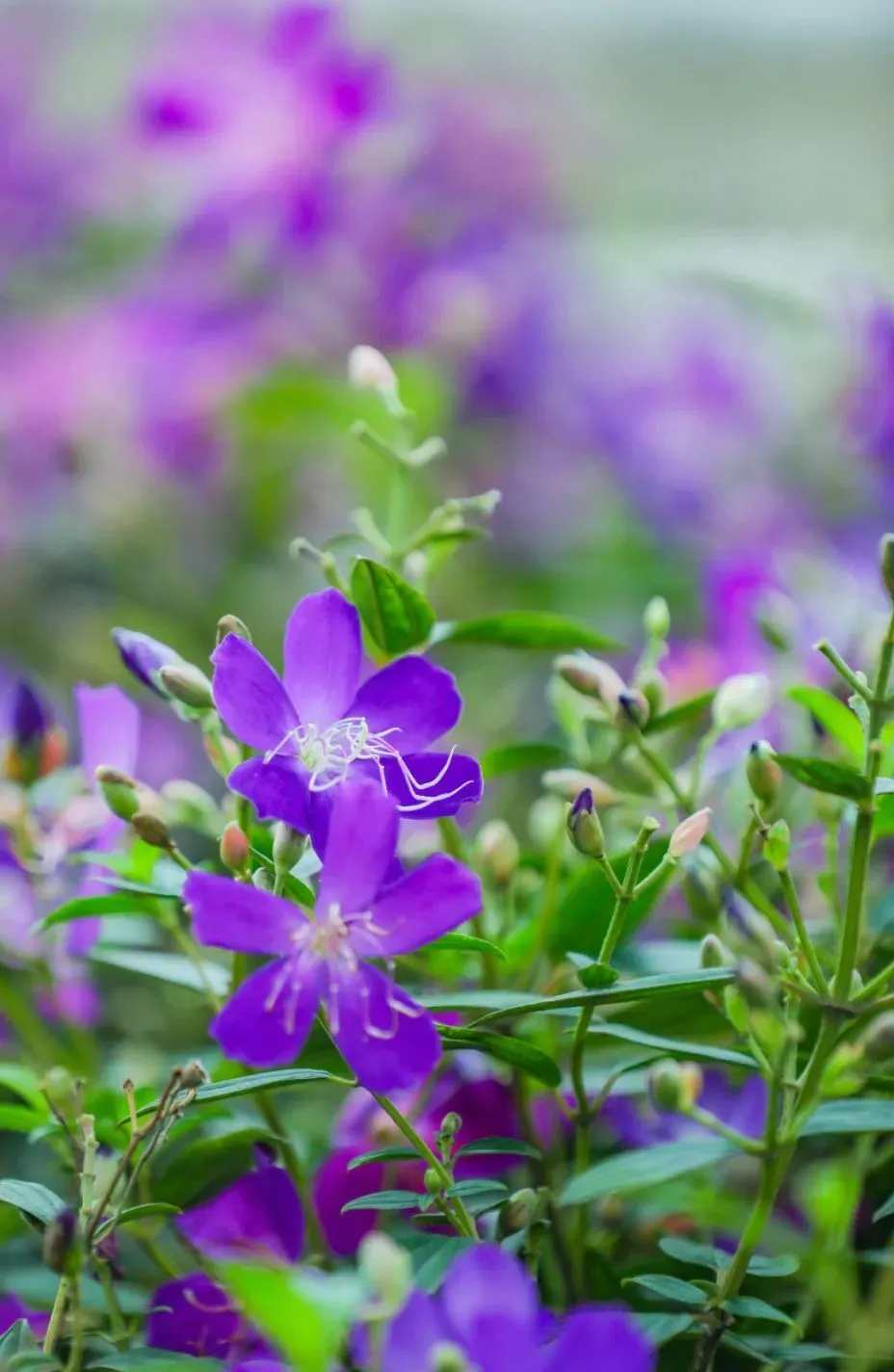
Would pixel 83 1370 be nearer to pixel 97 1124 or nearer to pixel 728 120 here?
pixel 97 1124

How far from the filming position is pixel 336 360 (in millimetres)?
1498

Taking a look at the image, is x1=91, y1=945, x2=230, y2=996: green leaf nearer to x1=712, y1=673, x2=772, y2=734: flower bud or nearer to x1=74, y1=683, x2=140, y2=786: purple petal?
x1=74, y1=683, x2=140, y2=786: purple petal

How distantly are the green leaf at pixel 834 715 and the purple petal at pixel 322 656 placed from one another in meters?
0.16

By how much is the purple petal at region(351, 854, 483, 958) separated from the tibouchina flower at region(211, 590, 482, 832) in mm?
38

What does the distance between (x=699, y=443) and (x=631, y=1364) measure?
128cm

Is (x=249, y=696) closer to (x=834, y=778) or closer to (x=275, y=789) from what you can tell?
(x=275, y=789)

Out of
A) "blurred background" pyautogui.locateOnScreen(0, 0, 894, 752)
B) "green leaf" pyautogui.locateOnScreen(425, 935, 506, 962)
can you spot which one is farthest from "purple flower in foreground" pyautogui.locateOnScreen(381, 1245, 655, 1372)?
"blurred background" pyautogui.locateOnScreen(0, 0, 894, 752)

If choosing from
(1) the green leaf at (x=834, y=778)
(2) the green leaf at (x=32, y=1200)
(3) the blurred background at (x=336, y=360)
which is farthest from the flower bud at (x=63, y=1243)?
(3) the blurred background at (x=336, y=360)

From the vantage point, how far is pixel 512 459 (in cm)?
155

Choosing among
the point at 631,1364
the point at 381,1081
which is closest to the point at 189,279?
the point at 381,1081

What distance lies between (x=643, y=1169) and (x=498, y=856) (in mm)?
156

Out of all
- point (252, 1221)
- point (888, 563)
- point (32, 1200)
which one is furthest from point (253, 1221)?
point (888, 563)

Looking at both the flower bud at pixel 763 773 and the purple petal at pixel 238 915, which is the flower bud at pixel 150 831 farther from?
the flower bud at pixel 763 773

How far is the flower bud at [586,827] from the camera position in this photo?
501mm
